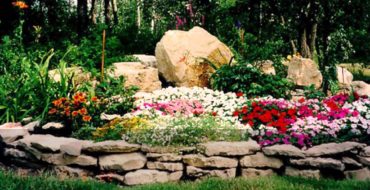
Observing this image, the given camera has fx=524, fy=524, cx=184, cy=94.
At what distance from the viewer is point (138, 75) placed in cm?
905

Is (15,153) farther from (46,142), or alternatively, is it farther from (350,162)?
(350,162)

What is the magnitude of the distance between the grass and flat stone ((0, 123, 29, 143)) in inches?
42.9

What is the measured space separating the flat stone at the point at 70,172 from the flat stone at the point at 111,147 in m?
0.27

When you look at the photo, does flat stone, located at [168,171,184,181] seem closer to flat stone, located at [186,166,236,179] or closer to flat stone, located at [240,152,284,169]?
flat stone, located at [186,166,236,179]

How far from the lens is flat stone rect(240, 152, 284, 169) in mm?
5926

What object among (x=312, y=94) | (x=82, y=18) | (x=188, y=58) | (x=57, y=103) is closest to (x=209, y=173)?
(x=57, y=103)

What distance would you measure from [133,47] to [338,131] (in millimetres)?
7561

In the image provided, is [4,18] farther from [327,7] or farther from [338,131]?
[338,131]

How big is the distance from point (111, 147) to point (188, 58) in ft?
13.3

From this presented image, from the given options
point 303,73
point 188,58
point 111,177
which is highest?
point 188,58

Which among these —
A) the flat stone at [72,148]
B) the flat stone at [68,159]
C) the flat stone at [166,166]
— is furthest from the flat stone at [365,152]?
the flat stone at [72,148]

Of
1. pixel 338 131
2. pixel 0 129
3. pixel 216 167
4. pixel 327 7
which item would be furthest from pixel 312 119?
pixel 327 7

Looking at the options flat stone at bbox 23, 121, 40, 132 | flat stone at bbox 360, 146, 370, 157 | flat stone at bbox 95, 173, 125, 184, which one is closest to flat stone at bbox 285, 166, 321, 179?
flat stone at bbox 360, 146, 370, 157

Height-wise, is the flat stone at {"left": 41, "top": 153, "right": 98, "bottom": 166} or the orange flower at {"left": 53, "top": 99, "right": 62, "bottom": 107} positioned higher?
the orange flower at {"left": 53, "top": 99, "right": 62, "bottom": 107}
